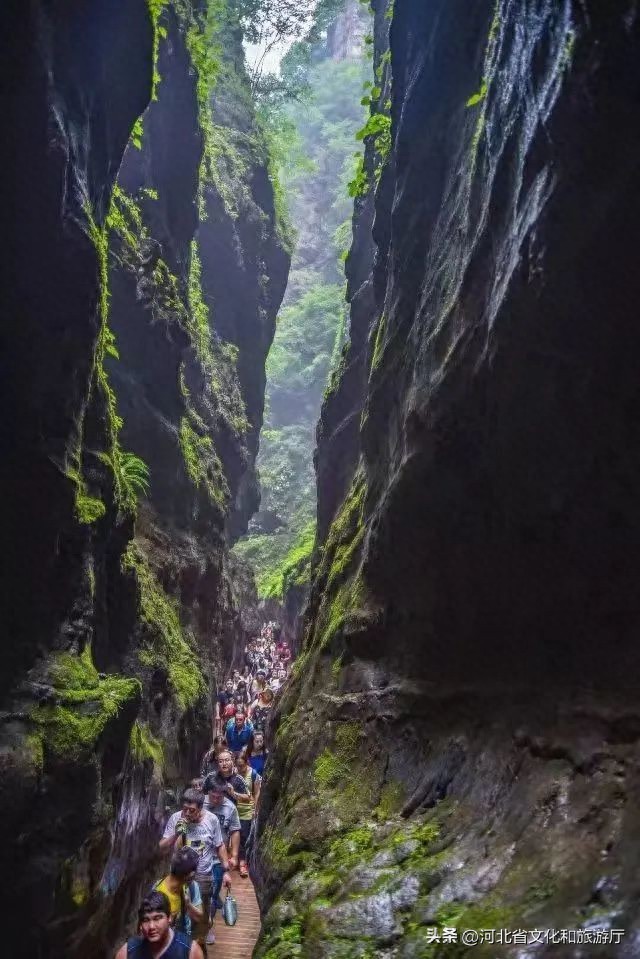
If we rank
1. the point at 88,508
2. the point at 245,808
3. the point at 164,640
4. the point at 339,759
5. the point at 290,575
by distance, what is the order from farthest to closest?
1. the point at 290,575
2. the point at 164,640
3. the point at 245,808
4. the point at 88,508
5. the point at 339,759

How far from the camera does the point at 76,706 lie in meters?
6.60

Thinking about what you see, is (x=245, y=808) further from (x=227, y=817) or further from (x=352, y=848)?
(x=352, y=848)

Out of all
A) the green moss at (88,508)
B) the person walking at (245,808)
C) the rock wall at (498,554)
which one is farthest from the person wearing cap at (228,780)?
the green moss at (88,508)

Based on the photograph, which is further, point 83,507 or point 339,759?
point 83,507

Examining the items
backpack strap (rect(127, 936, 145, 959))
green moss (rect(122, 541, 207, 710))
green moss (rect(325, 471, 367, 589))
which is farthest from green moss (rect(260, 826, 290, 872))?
green moss (rect(122, 541, 207, 710))

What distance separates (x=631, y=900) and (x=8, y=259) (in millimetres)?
6798

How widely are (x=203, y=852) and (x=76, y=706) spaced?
196cm

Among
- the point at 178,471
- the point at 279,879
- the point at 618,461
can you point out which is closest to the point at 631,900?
the point at 618,461

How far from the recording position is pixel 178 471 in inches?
556

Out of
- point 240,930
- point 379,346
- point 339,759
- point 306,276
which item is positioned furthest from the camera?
point 306,276

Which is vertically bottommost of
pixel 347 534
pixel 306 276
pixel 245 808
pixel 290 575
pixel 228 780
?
pixel 245 808

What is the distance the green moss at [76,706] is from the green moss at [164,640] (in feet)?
8.53

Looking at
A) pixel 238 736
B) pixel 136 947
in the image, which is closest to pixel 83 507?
pixel 136 947

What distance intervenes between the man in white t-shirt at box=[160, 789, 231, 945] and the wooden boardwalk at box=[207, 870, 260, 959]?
199 millimetres
